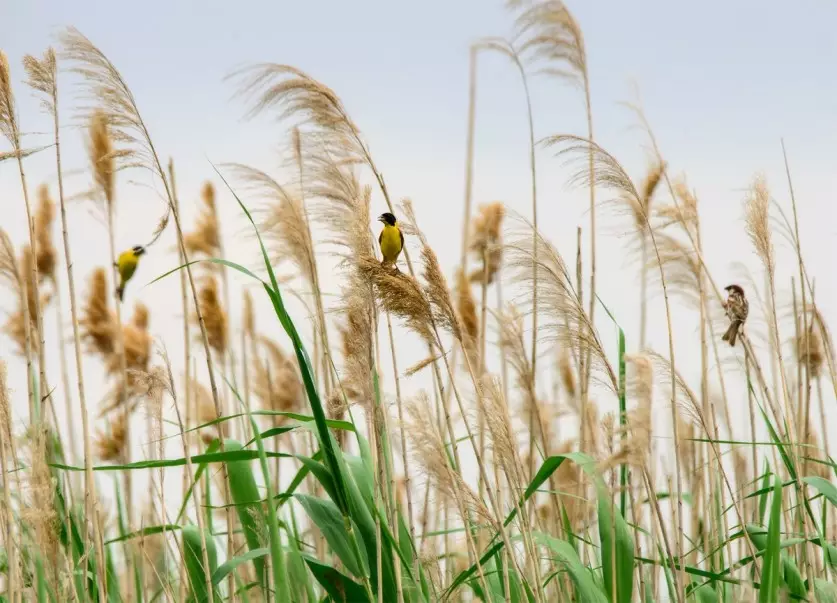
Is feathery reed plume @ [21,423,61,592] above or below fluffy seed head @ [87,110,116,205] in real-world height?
below

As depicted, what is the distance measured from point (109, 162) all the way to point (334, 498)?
6.06 feet

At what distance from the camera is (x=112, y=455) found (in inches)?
183

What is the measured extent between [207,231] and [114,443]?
1166mm

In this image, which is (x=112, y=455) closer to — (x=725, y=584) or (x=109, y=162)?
(x=109, y=162)

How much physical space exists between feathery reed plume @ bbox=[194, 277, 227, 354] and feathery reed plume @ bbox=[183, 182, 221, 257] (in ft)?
1.01

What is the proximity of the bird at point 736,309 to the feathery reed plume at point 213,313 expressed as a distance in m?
2.43

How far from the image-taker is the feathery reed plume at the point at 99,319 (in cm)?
458

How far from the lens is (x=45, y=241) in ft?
14.4

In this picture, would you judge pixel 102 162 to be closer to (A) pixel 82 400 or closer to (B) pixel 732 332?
(A) pixel 82 400

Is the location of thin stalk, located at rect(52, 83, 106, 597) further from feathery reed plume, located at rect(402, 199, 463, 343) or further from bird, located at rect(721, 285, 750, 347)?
bird, located at rect(721, 285, 750, 347)

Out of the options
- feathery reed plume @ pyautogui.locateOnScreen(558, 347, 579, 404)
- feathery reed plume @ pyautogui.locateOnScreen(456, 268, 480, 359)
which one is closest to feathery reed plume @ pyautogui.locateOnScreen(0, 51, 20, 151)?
feathery reed plume @ pyautogui.locateOnScreen(456, 268, 480, 359)

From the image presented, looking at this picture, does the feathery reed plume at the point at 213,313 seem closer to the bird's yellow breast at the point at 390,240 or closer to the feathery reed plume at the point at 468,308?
the feathery reed plume at the point at 468,308

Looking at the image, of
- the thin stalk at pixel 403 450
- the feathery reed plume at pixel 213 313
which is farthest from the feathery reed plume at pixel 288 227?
the feathery reed plume at pixel 213 313

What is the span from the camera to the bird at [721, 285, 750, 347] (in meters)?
3.20
